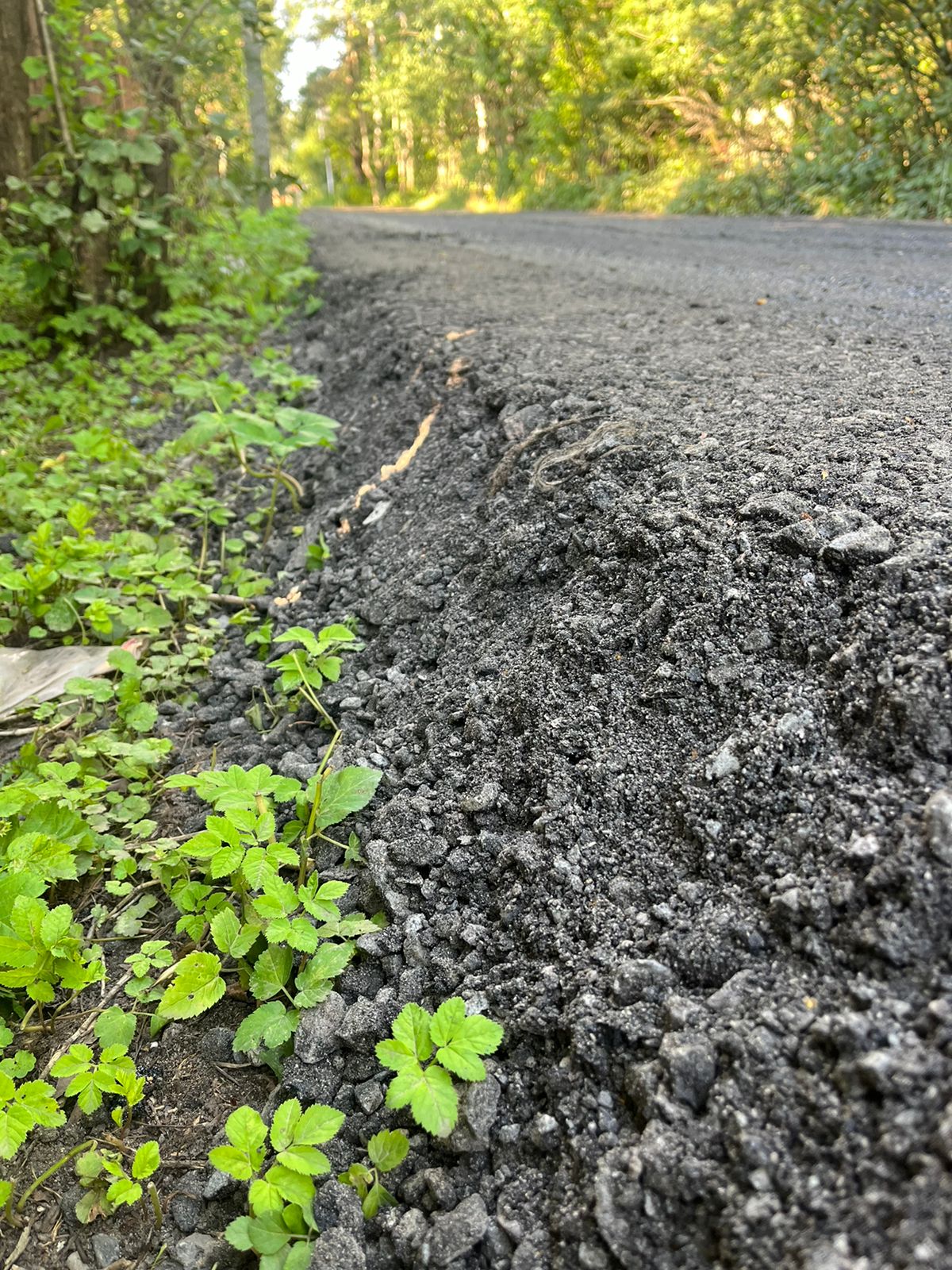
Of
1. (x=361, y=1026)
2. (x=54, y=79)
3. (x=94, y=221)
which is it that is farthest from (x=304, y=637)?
(x=54, y=79)

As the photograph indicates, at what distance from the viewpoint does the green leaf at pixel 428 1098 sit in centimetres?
113

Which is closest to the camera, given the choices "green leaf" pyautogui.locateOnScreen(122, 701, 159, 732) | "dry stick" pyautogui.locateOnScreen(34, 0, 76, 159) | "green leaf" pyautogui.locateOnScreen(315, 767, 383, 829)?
"green leaf" pyautogui.locateOnScreen(315, 767, 383, 829)

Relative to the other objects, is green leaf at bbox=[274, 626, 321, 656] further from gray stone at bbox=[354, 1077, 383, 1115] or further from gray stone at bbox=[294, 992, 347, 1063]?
gray stone at bbox=[354, 1077, 383, 1115]

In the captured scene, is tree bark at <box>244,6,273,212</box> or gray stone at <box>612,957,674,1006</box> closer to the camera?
gray stone at <box>612,957,674,1006</box>

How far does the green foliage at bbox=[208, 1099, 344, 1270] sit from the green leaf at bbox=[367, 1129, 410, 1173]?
0.06 meters

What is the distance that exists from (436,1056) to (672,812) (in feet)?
1.69

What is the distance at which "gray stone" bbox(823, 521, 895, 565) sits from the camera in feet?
4.53

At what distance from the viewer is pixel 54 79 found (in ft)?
14.3

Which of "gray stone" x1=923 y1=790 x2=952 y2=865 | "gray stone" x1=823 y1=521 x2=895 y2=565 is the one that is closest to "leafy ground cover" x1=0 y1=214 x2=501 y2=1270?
"gray stone" x1=923 y1=790 x2=952 y2=865

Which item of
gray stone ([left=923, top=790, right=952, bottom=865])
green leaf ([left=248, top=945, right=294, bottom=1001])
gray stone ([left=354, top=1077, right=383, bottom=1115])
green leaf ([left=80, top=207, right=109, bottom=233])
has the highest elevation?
green leaf ([left=80, top=207, right=109, bottom=233])

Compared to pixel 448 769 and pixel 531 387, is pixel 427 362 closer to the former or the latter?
pixel 531 387

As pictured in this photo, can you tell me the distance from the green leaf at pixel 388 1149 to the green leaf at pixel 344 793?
0.61m

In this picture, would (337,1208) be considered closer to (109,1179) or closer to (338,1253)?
(338,1253)

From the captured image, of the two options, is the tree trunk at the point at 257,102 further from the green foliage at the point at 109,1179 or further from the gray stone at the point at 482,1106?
the gray stone at the point at 482,1106
